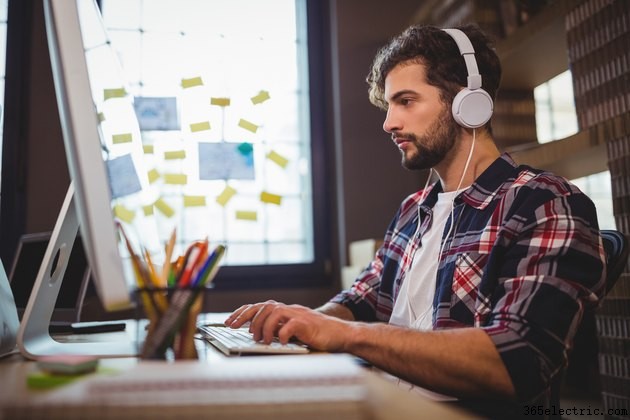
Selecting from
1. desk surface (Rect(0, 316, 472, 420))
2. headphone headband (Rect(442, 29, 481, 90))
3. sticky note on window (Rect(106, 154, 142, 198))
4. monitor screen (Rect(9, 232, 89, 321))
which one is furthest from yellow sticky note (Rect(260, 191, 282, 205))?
desk surface (Rect(0, 316, 472, 420))

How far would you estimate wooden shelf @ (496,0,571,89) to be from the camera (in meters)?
1.78

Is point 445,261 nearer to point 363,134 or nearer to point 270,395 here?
point 270,395

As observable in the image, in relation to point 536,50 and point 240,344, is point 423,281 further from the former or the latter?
point 536,50

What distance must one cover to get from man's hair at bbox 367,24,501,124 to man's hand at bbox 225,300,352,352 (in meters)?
0.73

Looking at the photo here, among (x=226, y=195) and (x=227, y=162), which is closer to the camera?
(x=226, y=195)

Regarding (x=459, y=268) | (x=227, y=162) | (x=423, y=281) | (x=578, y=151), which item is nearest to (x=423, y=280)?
(x=423, y=281)

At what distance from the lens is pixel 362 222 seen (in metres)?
2.71

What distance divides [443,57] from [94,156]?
3.13ft

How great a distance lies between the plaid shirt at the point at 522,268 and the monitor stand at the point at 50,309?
0.53m

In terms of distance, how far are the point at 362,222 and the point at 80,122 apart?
2197mm

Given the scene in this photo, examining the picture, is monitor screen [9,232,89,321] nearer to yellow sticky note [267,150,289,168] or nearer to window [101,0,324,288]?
window [101,0,324,288]

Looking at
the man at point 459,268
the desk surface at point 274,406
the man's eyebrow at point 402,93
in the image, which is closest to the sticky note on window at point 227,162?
the man at point 459,268

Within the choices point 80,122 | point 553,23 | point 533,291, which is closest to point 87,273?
point 80,122

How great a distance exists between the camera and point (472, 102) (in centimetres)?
124
